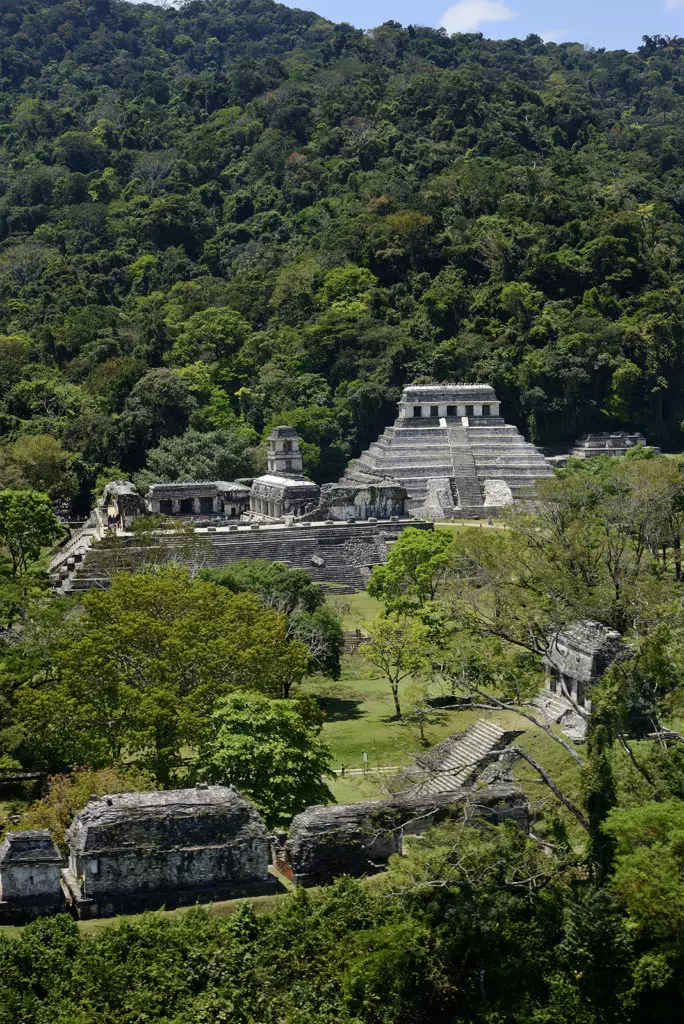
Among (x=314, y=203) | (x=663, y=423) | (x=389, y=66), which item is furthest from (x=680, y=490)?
(x=389, y=66)

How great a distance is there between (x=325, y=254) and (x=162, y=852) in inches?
2361

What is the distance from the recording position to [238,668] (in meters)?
26.4

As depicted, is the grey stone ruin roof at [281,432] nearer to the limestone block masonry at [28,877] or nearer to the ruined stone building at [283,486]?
the ruined stone building at [283,486]

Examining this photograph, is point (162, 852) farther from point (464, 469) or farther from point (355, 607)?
point (464, 469)

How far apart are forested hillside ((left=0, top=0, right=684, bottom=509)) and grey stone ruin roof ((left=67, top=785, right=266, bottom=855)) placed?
35678 mm

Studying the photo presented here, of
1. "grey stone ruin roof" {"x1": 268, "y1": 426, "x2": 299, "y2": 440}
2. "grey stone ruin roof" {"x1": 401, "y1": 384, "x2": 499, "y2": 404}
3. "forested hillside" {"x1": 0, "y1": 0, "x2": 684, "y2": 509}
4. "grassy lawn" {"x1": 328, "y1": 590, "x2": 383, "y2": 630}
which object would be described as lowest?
"grassy lawn" {"x1": 328, "y1": 590, "x2": 383, "y2": 630}

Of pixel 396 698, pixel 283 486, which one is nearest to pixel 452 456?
pixel 283 486

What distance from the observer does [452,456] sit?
55906mm

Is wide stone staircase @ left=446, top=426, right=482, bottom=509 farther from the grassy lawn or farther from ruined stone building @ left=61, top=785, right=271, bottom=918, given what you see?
ruined stone building @ left=61, top=785, right=271, bottom=918

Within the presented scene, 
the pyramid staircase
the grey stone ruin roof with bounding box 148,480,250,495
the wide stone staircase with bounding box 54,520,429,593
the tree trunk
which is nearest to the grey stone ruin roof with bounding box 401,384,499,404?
the pyramid staircase

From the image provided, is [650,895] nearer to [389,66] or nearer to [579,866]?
[579,866]

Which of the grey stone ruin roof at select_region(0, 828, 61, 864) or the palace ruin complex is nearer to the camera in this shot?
the grey stone ruin roof at select_region(0, 828, 61, 864)

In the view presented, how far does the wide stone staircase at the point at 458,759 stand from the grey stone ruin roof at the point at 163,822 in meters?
2.78

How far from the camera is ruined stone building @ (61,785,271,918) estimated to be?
1980 cm
